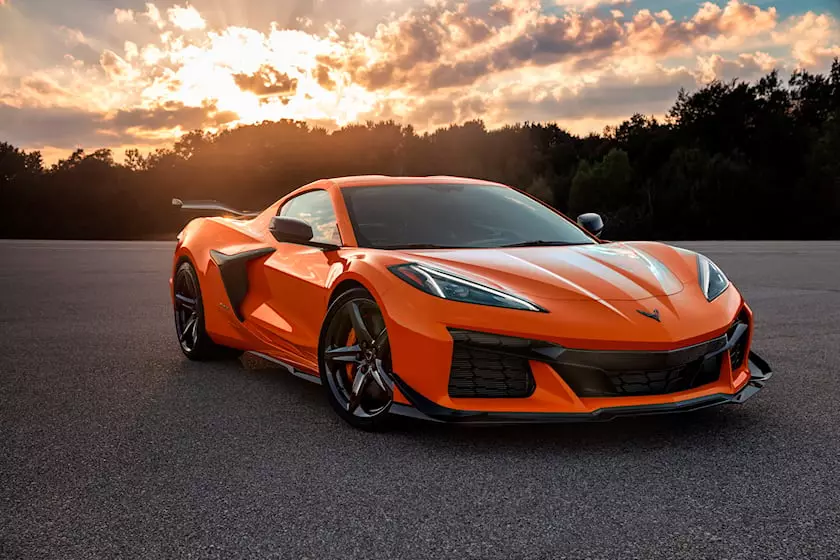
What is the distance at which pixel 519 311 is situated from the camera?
3.98 meters

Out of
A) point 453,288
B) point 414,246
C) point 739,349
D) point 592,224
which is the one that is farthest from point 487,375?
point 592,224

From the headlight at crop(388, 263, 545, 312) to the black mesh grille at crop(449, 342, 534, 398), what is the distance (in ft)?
0.75

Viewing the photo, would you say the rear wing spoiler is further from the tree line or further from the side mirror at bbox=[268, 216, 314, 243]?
the tree line

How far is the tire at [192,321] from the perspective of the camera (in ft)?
21.1

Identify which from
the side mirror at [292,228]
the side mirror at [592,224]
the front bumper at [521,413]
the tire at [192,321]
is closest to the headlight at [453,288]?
the front bumper at [521,413]

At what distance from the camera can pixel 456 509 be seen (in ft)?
10.6

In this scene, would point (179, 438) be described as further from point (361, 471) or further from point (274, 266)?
point (274, 266)

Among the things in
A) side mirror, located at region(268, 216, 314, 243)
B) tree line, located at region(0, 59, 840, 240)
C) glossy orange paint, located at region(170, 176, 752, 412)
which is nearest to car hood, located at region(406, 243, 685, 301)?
glossy orange paint, located at region(170, 176, 752, 412)

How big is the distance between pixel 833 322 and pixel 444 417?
5809mm

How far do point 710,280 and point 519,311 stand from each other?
4.23 ft

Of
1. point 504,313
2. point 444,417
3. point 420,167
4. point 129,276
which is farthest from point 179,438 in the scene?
point 420,167

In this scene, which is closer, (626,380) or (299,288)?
(626,380)

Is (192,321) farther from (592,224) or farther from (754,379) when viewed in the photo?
(754,379)

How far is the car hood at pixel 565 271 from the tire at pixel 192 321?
7.73 feet
